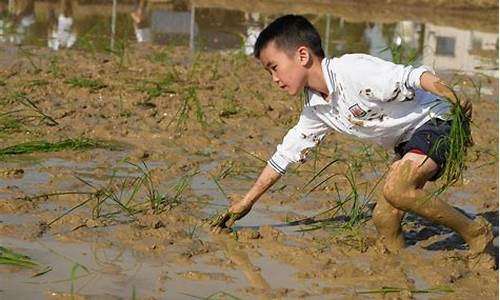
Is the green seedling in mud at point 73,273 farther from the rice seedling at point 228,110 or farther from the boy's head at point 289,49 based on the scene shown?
the rice seedling at point 228,110

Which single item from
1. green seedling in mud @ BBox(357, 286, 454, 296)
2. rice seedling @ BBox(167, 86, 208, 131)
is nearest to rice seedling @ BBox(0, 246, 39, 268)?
green seedling in mud @ BBox(357, 286, 454, 296)

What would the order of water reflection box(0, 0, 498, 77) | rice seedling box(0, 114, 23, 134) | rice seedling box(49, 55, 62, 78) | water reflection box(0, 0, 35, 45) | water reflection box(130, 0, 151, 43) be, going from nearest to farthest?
1. rice seedling box(0, 114, 23, 134)
2. rice seedling box(49, 55, 62, 78)
3. water reflection box(0, 0, 35, 45)
4. water reflection box(0, 0, 498, 77)
5. water reflection box(130, 0, 151, 43)

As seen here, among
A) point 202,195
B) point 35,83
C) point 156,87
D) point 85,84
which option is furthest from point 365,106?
point 35,83

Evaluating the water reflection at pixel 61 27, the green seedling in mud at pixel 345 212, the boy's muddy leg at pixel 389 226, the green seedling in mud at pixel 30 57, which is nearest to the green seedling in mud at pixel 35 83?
the green seedling in mud at pixel 30 57

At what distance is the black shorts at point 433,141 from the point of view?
4.70 m

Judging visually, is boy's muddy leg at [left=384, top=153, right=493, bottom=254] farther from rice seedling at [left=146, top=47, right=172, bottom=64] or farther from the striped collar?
rice seedling at [left=146, top=47, right=172, bottom=64]

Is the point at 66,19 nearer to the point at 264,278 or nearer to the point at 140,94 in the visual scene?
the point at 140,94

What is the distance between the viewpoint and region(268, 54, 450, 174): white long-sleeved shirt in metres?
4.62

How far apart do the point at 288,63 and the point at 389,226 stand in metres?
0.87

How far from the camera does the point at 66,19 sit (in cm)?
1419

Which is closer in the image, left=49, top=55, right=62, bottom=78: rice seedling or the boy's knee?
the boy's knee

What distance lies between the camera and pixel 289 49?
474cm

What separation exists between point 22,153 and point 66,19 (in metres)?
8.33

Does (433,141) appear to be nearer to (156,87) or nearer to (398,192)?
(398,192)
